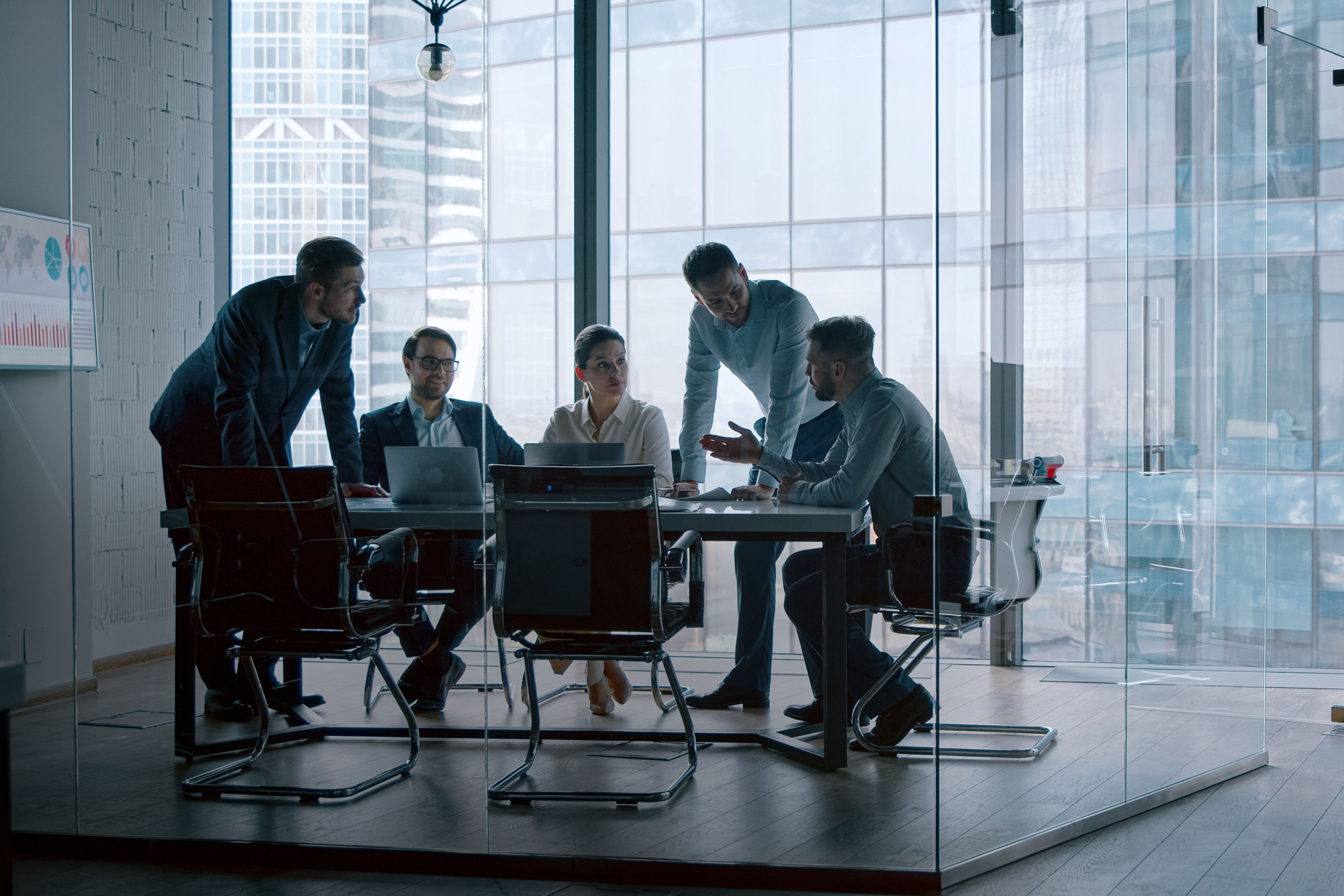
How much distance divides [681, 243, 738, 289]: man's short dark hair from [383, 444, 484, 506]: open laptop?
131 cm

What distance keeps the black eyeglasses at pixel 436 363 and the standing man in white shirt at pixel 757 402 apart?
3.40 ft

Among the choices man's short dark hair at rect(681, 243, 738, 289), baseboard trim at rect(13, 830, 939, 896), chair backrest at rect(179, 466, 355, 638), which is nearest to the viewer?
baseboard trim at rect(13, 830, 939, 896)

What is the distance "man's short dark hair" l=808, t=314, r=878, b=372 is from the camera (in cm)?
308

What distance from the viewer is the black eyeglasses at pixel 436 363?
286 cm

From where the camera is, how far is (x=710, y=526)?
3.32 meters

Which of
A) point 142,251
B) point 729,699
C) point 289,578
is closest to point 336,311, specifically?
point 142,251

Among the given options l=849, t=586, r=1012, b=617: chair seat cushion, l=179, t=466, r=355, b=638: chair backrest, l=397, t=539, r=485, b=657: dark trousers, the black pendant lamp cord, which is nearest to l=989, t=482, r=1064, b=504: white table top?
l=849, t=586, r=1012, b=617: chair seat cushion

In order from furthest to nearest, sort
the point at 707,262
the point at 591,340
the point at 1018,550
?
the point at 591,340
the point at 707,262
the point at 1018,550

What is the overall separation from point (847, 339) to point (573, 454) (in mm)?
859

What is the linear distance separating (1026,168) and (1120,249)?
1.59 feet

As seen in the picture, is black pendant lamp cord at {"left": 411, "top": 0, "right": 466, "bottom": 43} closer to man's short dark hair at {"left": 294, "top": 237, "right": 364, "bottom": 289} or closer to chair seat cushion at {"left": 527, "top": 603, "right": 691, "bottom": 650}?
man's short dark hair at {"left": 294, "top": 237, "right": 364, "bottom": 289}

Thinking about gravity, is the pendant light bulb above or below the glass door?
above

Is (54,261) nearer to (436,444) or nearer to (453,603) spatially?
(436,444)

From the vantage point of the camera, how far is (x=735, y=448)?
12.0 ft
